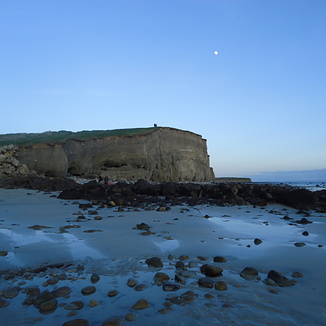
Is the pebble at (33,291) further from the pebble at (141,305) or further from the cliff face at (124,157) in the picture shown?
the cliff face at (124,157)

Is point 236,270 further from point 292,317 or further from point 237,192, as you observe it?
point 237,192

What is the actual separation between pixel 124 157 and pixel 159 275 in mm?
27504

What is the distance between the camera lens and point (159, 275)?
185 cm

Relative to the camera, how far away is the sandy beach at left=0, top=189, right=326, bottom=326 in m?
1.37

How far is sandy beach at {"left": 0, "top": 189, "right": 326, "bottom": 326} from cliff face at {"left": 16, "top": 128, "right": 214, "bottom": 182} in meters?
22.7

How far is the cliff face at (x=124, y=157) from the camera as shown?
24500mm

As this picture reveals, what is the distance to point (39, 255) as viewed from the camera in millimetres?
2363

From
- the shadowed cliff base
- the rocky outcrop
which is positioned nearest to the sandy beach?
the shadowed cliff base

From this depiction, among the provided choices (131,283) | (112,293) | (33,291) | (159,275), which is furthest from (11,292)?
(159,275)

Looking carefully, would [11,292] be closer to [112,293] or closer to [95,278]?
[95,278]

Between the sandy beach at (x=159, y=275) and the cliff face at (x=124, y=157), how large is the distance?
22.7m

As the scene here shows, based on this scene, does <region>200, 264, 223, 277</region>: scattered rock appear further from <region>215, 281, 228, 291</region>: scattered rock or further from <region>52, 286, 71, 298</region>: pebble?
<region>52, 286, 71, 298</region>: pebble

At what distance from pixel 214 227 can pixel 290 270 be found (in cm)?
176

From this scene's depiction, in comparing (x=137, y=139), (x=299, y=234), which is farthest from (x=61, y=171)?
(x=299, y=234)
